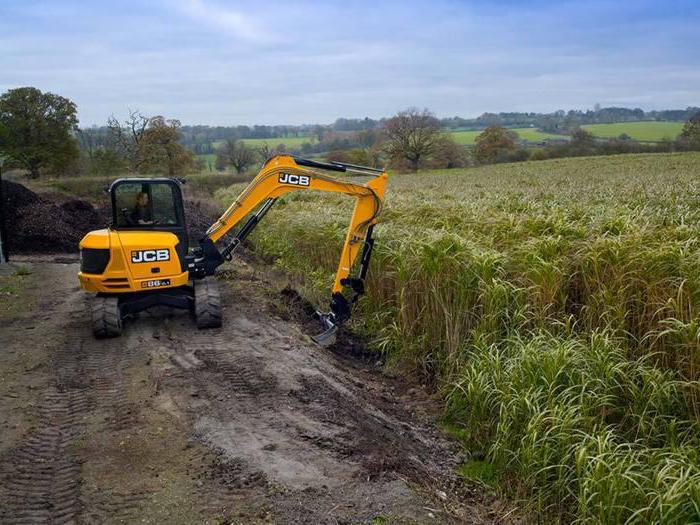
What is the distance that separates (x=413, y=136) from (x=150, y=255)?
5109cm

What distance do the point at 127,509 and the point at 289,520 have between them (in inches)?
48.1

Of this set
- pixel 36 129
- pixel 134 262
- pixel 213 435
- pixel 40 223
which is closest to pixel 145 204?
pixel 134 262

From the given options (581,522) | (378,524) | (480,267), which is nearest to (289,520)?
(378,524)

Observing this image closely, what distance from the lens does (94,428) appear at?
5.57m

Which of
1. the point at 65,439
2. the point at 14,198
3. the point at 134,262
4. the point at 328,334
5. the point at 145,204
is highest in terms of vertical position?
the point at 145,204

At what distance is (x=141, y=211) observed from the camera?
890 centimetres

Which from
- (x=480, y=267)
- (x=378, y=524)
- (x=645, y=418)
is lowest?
(x=378, y=524)

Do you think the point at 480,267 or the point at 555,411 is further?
the point at 480,267

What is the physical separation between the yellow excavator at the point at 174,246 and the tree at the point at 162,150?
1178 inches

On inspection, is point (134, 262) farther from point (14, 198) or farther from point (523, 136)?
point (523, 136)

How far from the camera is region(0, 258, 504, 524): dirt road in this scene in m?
4.35

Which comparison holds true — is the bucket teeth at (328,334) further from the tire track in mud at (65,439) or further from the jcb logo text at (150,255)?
the tire track in mud at (65,439)

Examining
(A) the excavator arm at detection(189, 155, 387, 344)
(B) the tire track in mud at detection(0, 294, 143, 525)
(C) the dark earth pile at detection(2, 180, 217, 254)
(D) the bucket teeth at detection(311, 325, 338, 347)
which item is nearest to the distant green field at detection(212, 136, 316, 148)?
(C) the dark earth pile at detection(2, 180, 217, 254)

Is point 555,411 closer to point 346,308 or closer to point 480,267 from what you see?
point 480,267
